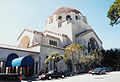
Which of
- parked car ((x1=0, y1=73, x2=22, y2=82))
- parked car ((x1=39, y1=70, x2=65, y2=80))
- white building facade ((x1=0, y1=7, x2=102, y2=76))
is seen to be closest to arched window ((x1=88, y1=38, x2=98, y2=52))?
white building facade ((x1=0, y1=7, x2=102, y2=76))

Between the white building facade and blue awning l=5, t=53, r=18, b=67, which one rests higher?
the white building facade

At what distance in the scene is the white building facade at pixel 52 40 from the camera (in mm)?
23578

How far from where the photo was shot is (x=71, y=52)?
86.9 ft

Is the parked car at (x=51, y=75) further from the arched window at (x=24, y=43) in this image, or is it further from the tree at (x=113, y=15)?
the arched window at (x=24, y=43)

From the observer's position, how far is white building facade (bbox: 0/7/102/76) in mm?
23578

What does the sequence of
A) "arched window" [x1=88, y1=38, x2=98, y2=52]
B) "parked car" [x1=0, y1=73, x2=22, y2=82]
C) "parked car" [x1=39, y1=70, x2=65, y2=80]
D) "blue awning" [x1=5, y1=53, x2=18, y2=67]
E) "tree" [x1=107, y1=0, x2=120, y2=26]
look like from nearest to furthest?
"parked car" [x1=0, y1=73, x2=22, y2=82]
"tree" [x1=107, y1=0, x2=120, y2=26]
"parked car" [x1=39, y1=70, x2=65, y2=80]
"blue awning" [x1=5, y1=53, x2=18, y2=67]
"arched window" [x1=88, y1=38, x2=98, y2=52]

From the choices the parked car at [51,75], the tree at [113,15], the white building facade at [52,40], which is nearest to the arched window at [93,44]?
the white building facade at [52,40]

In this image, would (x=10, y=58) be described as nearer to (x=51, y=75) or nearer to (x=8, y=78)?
(x=51, y=75)

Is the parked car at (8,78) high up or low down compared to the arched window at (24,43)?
down

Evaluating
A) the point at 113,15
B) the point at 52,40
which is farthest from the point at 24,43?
the point at 113,15

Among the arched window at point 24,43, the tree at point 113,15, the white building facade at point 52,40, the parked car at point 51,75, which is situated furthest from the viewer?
the arched window at point 24,43

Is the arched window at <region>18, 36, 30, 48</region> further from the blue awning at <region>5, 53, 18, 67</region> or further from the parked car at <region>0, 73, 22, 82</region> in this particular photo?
the parked car at <region>0, 73, 22, 82</region>

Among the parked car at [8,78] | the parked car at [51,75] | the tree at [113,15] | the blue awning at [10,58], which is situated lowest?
the parked car at [51,75]

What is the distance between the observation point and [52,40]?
114 ft
